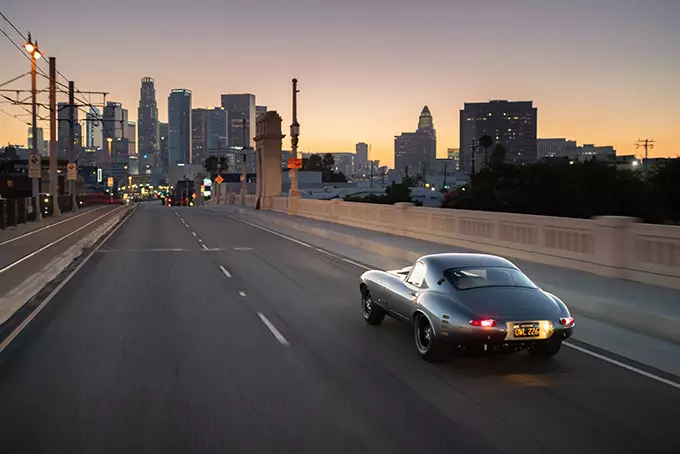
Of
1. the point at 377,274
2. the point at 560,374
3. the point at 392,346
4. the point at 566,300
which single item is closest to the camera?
the point at 560,374

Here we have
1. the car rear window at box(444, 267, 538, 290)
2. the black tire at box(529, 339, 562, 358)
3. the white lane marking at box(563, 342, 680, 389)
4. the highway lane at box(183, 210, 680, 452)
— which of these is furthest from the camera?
the car rear window at box(444, 267, 538, 290)

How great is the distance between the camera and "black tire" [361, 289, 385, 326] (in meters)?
11.3

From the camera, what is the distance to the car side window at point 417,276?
9586 mm

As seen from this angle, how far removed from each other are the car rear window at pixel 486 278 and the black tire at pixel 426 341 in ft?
2.12

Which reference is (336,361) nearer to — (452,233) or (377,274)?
(377,274)

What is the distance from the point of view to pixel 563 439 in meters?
6.06

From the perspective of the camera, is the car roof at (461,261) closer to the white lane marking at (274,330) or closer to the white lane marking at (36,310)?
the white lane marking at (274,330)

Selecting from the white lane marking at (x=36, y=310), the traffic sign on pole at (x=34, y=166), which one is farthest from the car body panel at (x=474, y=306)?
the traffic sign on pole at (x=34, y=166)

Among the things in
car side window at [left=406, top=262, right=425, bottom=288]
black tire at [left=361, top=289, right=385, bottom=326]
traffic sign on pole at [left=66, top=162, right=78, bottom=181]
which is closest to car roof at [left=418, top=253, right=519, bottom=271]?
car side window at [left=406, top=262, right=425, bottom=288]

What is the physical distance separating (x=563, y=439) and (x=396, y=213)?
77.4ft

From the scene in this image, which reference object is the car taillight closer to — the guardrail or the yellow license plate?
the yellow license plate

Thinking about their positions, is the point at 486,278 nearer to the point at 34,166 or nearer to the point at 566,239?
the point at 566,239

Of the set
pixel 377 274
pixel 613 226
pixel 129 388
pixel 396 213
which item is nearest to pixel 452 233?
pixel 396 213

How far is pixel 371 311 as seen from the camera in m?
11.4
